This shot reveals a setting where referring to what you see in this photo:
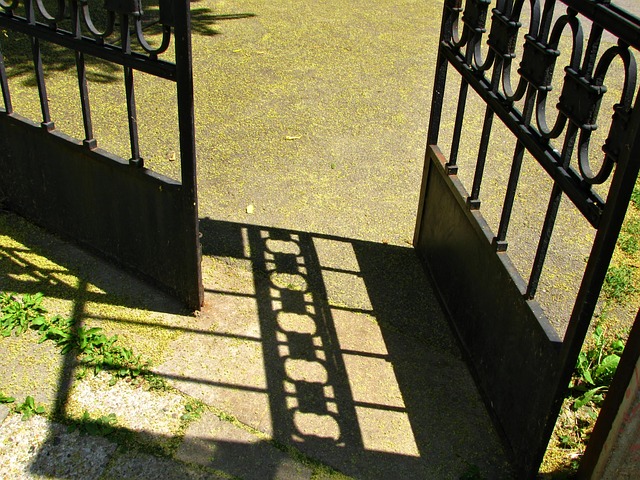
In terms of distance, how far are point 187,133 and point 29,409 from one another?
1.40 m

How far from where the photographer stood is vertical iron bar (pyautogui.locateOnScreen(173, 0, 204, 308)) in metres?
2.89

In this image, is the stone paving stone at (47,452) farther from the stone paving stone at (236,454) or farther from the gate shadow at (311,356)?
the stone paving stone at (236,454)

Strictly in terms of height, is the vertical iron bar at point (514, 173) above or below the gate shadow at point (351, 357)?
above

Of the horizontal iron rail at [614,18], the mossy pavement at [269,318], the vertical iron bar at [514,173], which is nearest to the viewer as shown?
the horizontal iron rail at [614,18]

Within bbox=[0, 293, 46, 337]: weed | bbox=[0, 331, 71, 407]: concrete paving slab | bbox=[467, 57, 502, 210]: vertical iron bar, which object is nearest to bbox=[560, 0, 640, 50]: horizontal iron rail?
bbox=[467, 57, 502, 210]: vertical iron bar

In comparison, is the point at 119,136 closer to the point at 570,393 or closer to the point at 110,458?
the point at 110,458

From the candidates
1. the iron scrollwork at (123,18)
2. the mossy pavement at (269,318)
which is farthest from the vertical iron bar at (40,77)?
the mossy pavement at (269,318)

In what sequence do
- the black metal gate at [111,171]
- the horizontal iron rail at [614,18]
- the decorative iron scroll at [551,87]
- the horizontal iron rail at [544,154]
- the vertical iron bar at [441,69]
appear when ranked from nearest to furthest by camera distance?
1. the horizontal iron rail at [614,18]
2. the decorative iron scroll at [551,87]
3. the horizontal iron rail at [544,154]
4. the black metal gate at [111,171]
5. the vertical iron bar at [441,69]

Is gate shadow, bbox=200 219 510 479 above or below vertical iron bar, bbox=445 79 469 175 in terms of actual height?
below

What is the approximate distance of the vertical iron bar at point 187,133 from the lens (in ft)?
9.48

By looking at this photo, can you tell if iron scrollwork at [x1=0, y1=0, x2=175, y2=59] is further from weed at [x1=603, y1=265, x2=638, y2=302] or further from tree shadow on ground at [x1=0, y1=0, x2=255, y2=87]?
weed at [x1=603, y1=265, x2=638, y2=302]

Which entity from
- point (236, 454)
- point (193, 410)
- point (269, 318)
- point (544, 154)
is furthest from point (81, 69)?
point (544, 154)

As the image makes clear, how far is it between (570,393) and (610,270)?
121cm

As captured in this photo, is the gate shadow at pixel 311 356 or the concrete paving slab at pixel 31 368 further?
the concrete paving slab at pixel 31 368
